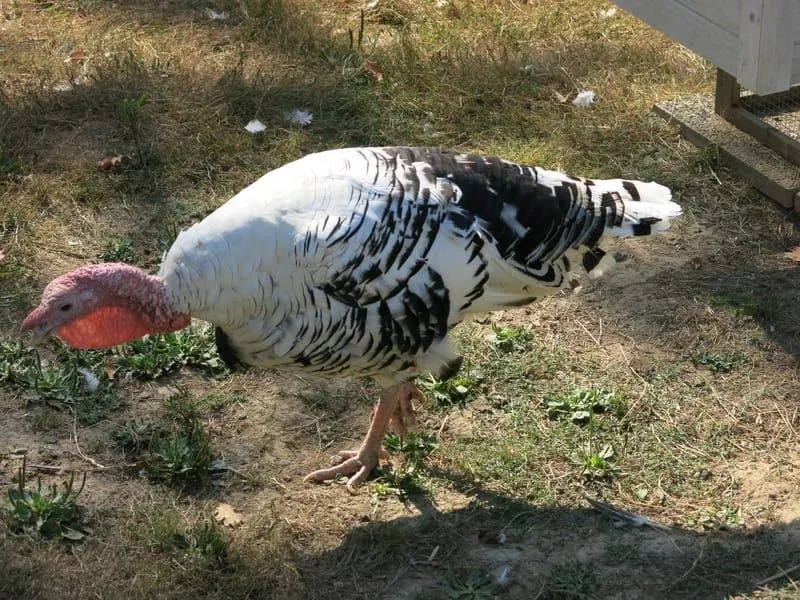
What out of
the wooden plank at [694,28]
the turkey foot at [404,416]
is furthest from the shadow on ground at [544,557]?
the wooden plank at [694,28]

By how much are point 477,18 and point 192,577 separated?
527cm

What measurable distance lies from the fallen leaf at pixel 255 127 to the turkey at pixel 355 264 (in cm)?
245

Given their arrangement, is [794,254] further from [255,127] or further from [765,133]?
[255,127]

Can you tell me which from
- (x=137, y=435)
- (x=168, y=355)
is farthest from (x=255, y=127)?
(x=137, y=435)

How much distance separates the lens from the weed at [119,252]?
578 cm

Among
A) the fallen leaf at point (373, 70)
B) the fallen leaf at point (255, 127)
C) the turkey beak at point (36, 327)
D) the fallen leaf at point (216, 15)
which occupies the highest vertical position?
the turkey beak at point (36, 327)

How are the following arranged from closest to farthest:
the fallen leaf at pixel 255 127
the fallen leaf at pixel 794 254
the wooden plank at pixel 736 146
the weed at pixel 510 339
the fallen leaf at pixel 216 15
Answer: the weed at pixel 510 339 < the fallen leaf at pixel 794 254 < the wooden plank at pixel 736 146 < the fallen leaf at pixel 255 127 < the fallen leaf at pixel 216 15

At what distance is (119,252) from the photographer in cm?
580

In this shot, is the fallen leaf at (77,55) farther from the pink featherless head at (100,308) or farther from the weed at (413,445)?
the weed at (413,445)

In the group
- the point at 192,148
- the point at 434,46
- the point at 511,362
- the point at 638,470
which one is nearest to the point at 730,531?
the point at 638,470

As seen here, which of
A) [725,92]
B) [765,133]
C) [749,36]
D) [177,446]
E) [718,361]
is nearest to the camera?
[177,446]

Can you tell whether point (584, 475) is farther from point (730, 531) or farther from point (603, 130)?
point (603, 130)

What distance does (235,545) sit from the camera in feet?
13.7

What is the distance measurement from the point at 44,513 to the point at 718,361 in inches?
123
